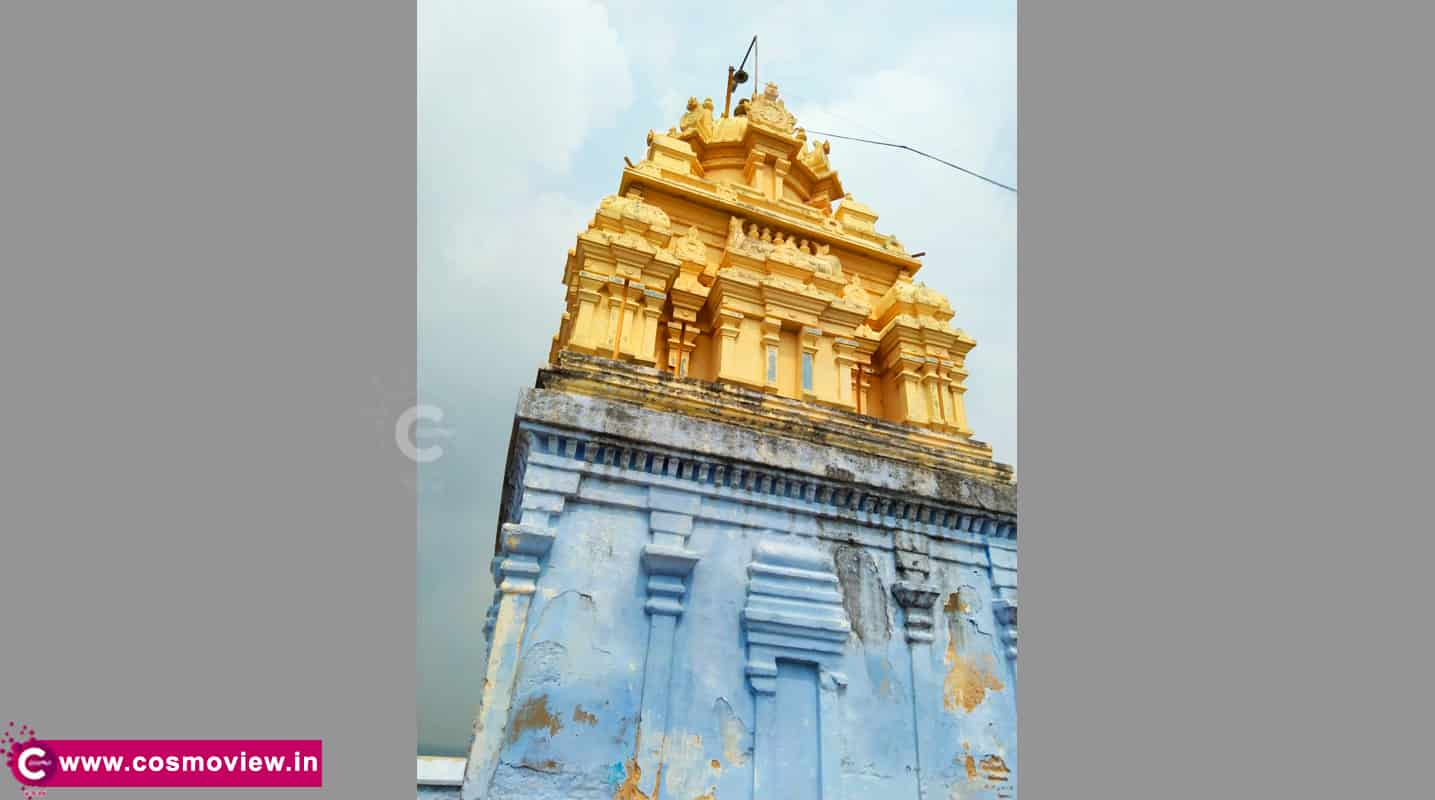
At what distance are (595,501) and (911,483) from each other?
2770 millimetres

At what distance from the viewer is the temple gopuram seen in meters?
5.20

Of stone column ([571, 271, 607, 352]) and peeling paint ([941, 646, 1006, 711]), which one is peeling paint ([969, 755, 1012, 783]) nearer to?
peeling paint ([941, 646, 1006, 711])

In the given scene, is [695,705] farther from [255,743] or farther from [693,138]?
[693,138]

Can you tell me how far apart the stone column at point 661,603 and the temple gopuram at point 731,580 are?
1 cm

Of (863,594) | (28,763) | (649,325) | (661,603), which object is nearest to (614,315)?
(649,325)

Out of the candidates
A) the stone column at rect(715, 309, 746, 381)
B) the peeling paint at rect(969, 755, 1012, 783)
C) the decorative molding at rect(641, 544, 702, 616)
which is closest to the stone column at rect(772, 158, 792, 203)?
the stone column at rect(715, 309, 746, 381)

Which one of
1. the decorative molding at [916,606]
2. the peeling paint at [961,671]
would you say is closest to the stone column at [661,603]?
the decorative molding at [916,606]

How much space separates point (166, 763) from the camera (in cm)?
321

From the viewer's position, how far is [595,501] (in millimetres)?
5871

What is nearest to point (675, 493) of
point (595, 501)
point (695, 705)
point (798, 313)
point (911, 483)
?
point (595, 501)

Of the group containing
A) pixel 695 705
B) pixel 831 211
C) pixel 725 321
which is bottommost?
pixel 695 705

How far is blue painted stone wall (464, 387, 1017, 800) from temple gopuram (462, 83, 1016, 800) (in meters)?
0.02

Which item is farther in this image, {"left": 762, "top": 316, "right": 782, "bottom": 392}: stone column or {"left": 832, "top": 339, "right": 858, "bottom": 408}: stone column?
{"left": 832, "top": 339, "right": 858, "bottom": 408}: stone column

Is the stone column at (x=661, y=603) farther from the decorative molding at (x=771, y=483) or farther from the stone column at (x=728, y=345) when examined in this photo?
the stone column at (x=728, y=345)
